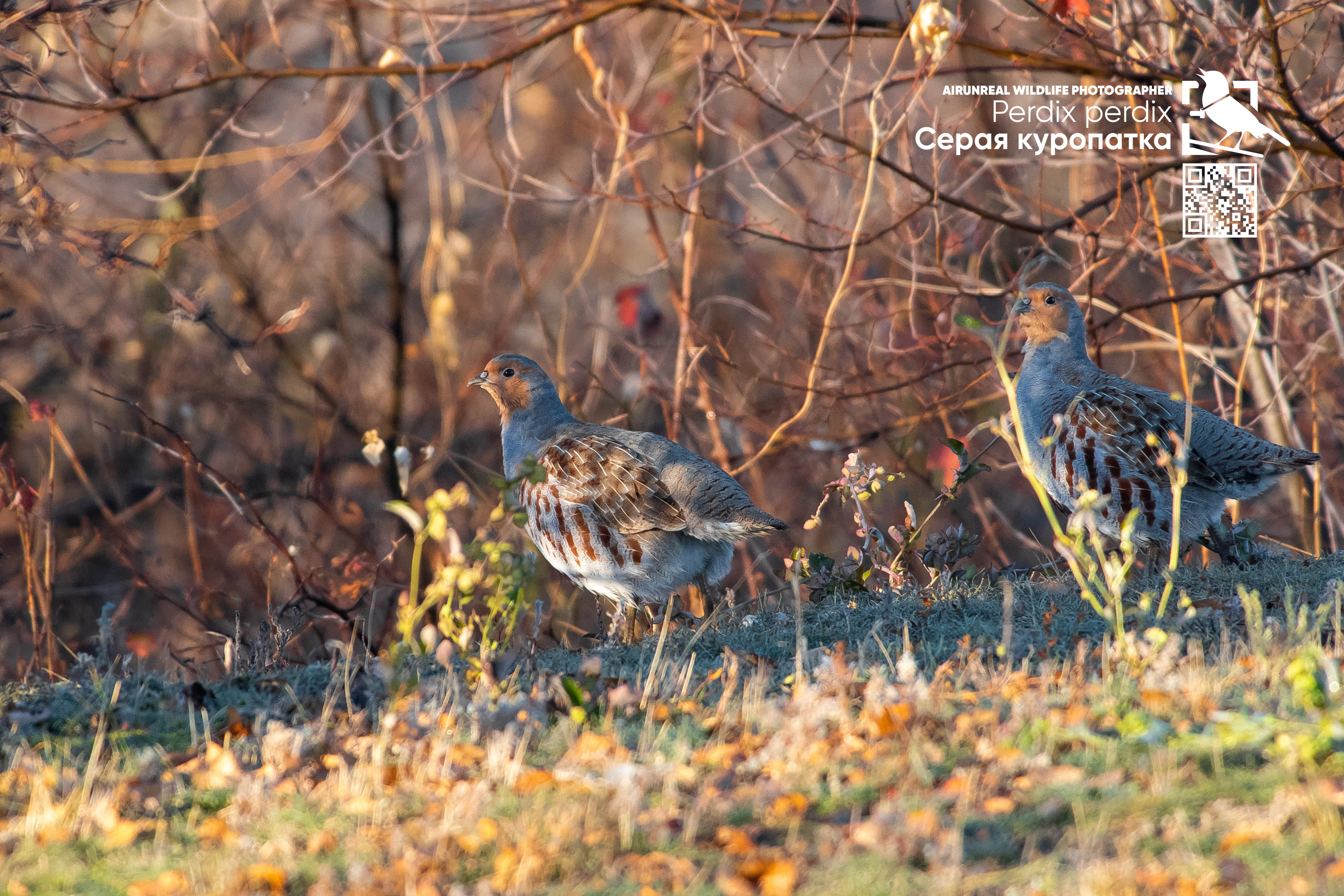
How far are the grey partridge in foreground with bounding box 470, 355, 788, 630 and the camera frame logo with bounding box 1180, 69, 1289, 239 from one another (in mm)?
2522

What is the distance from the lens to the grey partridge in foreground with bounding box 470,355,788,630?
4922mm

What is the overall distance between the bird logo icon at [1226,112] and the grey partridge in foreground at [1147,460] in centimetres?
114

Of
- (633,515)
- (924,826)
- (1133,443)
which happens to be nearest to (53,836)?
(924,826)

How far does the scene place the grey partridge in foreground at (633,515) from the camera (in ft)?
16.1

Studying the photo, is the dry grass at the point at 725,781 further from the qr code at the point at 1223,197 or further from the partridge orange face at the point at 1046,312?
the qr code at the point at 1223,197

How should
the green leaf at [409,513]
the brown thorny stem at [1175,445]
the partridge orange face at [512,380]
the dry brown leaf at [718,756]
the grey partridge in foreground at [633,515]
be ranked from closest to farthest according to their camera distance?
1. the dry brown leaf at [718,756]
2. the green leaf at [409,513]
3. the brown thorny stem at [1175,445]
4. the grey partridge in foreground at [633,515]
5. the partridge orange face at [512,380]

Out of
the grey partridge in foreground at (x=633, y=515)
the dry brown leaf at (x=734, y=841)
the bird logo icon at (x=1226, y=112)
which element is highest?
the bird logo icon at (x=1226, y=112)

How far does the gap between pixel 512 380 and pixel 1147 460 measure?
287 cm

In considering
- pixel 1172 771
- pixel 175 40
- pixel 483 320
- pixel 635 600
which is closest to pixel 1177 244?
pixel 635 600

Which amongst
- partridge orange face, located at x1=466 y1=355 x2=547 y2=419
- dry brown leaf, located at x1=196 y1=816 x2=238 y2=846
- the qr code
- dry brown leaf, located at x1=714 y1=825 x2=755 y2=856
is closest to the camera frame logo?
the qr code

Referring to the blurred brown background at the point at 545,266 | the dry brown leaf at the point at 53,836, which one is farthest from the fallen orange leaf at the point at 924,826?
the blurred brown background at the point at 545,266

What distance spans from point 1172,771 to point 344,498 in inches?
311

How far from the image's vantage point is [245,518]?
20.3ft

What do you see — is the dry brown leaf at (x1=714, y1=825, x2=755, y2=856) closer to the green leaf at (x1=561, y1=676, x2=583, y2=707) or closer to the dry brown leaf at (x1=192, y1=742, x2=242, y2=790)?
the green leaf at (x1=561, y1=676, x2=583, y2=707)
